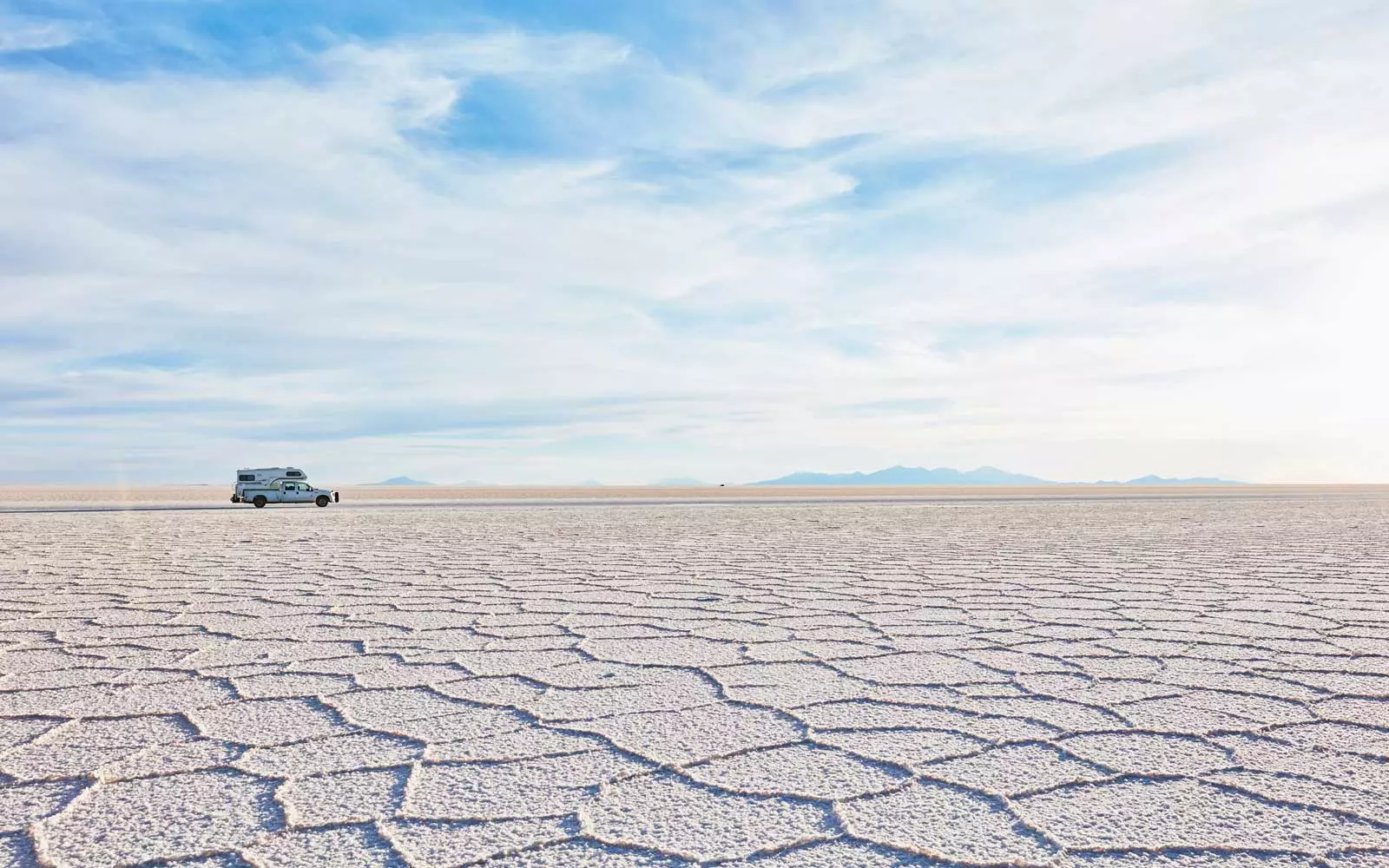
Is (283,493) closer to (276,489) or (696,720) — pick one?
(276,489)

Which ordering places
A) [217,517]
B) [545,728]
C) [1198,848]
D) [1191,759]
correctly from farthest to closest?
1. [217,517]
2. [545,728]
3. [1191,759]
4. [1198,848]

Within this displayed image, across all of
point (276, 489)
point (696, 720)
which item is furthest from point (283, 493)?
point (696, 720)

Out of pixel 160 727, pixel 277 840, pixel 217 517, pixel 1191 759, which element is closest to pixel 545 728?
pixel 277 840

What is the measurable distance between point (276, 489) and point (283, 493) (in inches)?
7.5

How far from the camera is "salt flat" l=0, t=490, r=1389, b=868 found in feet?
6.59

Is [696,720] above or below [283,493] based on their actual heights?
below

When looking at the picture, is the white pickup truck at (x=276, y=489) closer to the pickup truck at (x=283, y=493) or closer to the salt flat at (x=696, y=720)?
the pickup truck at (x=283, y=493)

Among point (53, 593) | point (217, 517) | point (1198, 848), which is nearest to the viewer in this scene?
point (1198, 848)

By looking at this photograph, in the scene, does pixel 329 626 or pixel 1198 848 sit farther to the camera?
pixel 329 626

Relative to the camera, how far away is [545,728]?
2.77 meters

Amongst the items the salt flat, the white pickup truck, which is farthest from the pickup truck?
the salt flat

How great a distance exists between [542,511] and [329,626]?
513 inches

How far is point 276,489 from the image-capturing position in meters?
22.2

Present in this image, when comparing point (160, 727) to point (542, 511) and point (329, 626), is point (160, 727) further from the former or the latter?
point (542, 511)
